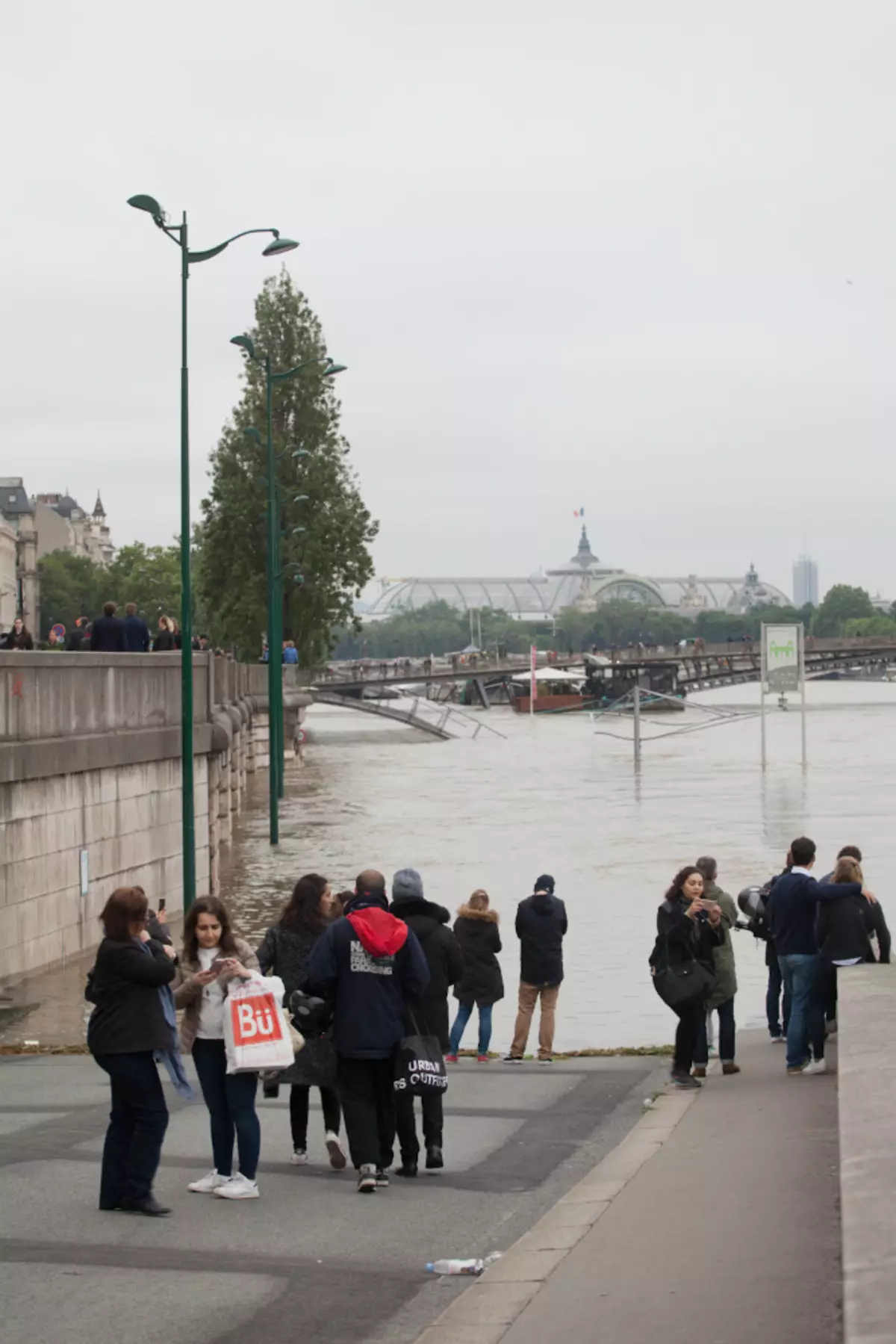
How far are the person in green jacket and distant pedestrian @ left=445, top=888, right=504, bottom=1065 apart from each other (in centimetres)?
225

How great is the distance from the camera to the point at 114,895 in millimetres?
8492

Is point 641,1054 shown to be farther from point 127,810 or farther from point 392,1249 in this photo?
point 127,810

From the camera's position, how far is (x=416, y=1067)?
9.18m

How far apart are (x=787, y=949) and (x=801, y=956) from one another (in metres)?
0.10

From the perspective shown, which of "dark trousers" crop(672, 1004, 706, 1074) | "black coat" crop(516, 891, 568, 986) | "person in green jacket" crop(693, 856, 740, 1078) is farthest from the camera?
"black coat" crop(516, 891, 568, 986)

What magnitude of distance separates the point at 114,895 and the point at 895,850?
29.4 m

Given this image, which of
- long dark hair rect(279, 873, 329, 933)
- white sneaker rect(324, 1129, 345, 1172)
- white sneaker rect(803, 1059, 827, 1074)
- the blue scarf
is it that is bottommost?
white sneaker rect(803, 1059, 827, 1074)

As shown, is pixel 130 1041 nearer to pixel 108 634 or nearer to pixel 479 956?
pixel 479 956

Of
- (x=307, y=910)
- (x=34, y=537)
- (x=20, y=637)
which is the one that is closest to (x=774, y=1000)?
(x=307, y=910)

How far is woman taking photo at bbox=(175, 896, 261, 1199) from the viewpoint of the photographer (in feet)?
28.2

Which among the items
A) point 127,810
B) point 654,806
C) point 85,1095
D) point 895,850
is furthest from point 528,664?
point 85,1095

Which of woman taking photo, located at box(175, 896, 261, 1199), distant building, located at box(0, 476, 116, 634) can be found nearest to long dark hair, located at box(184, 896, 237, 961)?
woman taking photo, located at box(175, 896, 261, 1199)

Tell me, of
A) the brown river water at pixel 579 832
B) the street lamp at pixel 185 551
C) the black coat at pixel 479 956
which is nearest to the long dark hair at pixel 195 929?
the black coat at pixel 479 956

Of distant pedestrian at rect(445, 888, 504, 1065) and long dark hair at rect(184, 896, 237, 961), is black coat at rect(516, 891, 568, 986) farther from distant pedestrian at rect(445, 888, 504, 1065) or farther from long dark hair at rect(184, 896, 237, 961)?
long dark hair at rect(184, 896, 237, 961)
